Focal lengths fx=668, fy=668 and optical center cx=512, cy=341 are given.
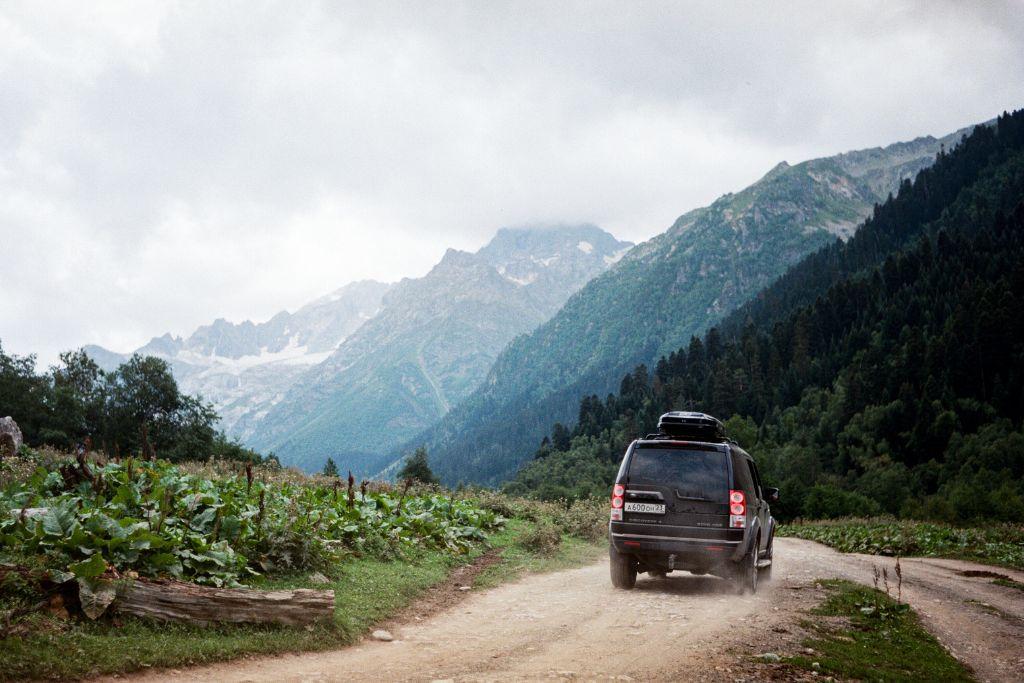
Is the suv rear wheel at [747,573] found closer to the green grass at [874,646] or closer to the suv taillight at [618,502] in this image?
the green grass at [874,646]

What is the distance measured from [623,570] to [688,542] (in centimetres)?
156

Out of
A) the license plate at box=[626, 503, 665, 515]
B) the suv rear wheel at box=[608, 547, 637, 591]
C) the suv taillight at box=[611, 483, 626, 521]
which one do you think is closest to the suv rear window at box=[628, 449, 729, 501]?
the suv taillight at box=[611, 483, 626, 521]

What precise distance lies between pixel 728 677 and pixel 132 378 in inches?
2949

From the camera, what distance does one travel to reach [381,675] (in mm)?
7484

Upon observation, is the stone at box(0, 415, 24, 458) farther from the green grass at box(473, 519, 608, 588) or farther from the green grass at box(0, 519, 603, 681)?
the green grass at box(0, 519, 603, 681)

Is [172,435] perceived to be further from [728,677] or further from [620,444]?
[620,444]

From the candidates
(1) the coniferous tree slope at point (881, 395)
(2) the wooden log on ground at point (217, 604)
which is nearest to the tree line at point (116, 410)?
(1) the coniferous tree slope at point (881, 395)

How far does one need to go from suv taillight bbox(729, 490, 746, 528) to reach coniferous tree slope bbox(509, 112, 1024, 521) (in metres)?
37.8

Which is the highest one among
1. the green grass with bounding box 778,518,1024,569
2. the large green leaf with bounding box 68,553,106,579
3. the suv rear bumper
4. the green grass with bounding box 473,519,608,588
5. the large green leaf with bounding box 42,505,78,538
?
the large green leaf with bounding box 42,505,78,538

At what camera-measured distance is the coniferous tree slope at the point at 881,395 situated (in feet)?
249

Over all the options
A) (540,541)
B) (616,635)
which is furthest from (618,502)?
(540,541)

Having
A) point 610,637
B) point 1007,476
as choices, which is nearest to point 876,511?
point 1007,476

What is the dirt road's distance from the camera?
761 cm

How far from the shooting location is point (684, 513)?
1262cm
